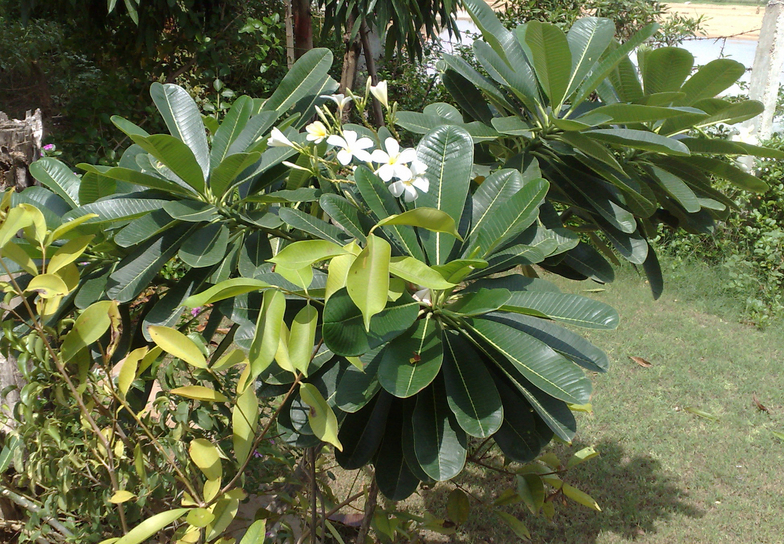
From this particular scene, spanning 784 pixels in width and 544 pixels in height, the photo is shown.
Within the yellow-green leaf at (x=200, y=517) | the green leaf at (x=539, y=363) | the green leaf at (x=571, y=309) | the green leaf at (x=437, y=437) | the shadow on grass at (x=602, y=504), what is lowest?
the shadow on grass at (x=602, y=504)

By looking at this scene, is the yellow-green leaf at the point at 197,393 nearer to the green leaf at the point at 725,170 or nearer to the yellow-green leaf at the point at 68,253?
the yellow-green leaf at the point at 68,253

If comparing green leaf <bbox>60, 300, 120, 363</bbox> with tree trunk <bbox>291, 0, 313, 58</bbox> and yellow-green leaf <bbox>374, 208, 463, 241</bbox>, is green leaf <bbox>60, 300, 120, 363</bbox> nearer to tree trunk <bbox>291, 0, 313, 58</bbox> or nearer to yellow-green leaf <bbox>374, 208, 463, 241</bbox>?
yellow-green leaf <bbox>374, 208, 463, 241</bbox>

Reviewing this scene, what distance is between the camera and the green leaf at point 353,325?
859 millimetres

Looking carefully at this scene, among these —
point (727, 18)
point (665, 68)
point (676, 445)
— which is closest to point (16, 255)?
point (665, 68)

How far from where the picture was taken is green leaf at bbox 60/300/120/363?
100 centimetres

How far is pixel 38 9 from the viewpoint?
4.79 meters

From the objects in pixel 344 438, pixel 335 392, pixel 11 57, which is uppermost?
pixel 335 392

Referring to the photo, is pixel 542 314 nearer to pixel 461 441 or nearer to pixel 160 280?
pixel 461 441

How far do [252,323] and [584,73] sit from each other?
0.87 m

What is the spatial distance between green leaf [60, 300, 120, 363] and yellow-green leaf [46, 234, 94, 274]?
80 mm

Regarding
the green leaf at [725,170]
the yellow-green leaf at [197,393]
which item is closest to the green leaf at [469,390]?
the yellow-green leaf at [197,393]

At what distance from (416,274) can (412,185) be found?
27 centimetres

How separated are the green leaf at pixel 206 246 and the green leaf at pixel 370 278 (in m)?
0.43

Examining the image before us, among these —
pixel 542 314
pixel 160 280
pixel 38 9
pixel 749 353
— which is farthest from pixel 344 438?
pixel 38 9
